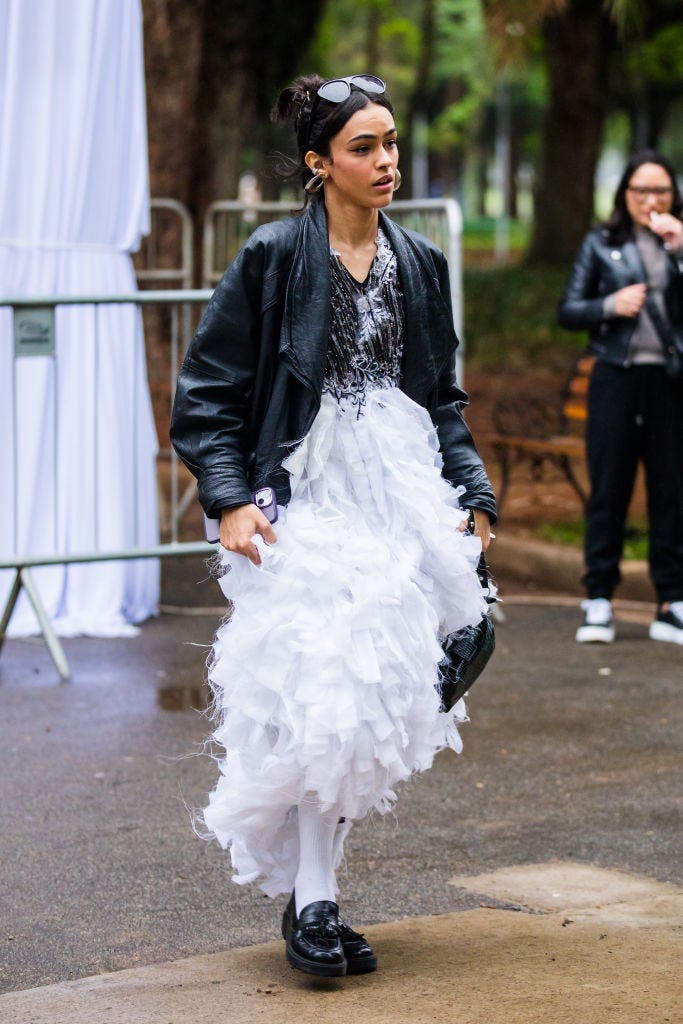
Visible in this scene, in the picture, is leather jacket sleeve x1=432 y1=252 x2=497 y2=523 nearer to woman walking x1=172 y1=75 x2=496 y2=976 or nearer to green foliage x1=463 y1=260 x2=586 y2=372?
woman walking x1=172 y1=75 x2=496 y2=976

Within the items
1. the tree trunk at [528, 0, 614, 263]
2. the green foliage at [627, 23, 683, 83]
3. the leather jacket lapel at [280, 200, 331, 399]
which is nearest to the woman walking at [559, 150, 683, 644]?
the leather jacket lapel at [280, 200, 331, 399]

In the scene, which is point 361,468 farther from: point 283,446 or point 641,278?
point 641,278

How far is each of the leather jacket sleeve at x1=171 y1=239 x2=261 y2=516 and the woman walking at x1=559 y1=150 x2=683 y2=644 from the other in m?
3.92

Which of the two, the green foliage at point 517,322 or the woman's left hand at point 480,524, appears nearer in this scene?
the woman's left hand at point 480,524

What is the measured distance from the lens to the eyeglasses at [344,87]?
12.3ft

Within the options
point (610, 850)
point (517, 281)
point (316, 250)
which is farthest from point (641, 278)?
point (517, 281)

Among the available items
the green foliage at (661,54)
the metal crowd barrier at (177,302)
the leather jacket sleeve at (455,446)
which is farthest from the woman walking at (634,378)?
the green foliage at (661,54)

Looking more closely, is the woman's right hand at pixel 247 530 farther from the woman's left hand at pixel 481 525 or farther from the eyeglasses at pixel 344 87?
the eyeglasses at pixel 344 87

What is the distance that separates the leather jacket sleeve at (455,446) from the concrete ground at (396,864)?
1116 mm

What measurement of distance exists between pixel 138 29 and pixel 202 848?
4.76 meters

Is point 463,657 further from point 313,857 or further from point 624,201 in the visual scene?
point 624,201

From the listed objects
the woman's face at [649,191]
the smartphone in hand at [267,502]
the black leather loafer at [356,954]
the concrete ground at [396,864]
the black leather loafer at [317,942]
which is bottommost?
the concrete ground at [396,864]

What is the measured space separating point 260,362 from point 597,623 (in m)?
4.25

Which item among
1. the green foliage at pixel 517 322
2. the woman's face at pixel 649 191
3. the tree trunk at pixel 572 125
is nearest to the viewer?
the woman's face at pixel 649 191
